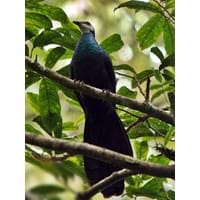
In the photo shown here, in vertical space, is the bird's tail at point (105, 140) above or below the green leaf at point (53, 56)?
below

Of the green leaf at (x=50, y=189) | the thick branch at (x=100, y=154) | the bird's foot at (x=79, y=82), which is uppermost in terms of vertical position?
the bird's foot at (x=79, y=82)

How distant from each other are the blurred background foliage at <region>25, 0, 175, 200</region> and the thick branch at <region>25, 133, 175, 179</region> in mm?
233

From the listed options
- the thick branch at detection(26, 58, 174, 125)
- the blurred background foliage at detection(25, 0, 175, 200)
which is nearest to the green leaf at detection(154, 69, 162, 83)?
the blurred background foliage at detection(25, 0, 175, 200)

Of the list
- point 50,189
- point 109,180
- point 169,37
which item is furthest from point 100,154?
point 169,37

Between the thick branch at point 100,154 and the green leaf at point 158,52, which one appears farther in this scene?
the green leaf at point 158,52

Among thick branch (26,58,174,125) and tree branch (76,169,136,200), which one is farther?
thick branch (26,58,174,125)

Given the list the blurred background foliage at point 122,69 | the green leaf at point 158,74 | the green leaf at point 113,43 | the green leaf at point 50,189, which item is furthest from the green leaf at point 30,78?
the green leaf at point 50,189

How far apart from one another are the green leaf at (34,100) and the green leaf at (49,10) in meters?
0.21

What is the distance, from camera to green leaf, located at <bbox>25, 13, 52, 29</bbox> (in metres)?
1.54

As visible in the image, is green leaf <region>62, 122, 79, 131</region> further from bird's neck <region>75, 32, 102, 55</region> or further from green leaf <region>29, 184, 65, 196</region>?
green leaf <region>29, 184, 65, 196</region>

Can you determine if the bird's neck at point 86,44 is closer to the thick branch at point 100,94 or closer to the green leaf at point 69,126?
the thick branch at point 100,94

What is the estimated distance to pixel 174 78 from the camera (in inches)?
60.9

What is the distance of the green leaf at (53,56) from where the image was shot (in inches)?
60.9
